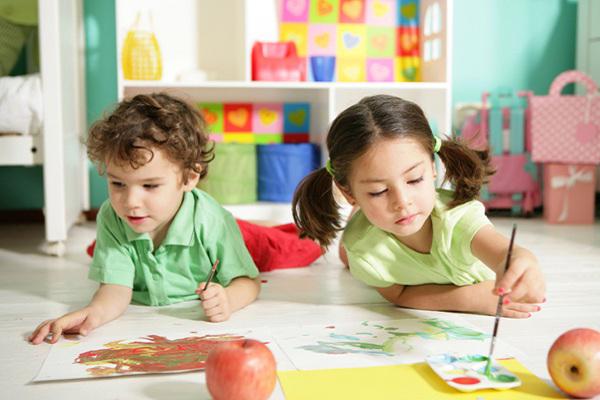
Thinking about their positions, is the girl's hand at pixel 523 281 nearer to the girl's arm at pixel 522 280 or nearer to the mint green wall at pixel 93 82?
the girl's arm at pixel 522 280

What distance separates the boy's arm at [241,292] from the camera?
4.29 ft

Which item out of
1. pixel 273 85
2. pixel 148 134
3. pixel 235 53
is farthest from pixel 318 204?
pixel 235 53

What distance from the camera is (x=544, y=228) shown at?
7.77 feet

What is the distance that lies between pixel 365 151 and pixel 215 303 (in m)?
0.35

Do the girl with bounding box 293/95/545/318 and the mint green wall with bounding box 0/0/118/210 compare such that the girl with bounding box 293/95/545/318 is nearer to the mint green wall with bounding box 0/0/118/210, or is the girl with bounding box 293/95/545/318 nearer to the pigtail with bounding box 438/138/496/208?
the pigtail with bounding box 438/138/496/208

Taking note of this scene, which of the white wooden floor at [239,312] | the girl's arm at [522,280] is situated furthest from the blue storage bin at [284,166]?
the girl's arm at [522,280]

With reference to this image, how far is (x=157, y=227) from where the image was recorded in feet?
4.42

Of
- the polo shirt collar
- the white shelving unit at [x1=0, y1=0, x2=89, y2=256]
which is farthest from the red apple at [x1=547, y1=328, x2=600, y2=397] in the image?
the white shelving unit at [x1=0, y1=0, x2=89, y2=256]

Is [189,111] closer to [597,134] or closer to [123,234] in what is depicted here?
[123,234]

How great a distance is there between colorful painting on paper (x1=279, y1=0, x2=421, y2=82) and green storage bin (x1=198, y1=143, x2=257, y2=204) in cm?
40

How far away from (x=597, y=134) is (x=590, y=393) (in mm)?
1730

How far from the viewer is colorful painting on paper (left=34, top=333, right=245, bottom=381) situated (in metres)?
0.97

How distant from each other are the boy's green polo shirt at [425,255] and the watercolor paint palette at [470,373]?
26cm

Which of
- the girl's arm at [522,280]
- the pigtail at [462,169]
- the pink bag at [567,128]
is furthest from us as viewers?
the pink bag at [567,128]
